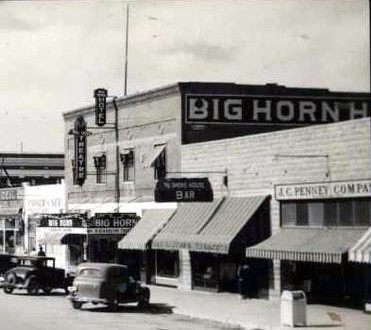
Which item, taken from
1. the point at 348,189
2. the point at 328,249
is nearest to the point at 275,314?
the point at 328,249

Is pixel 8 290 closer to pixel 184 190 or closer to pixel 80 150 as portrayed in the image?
pixel 184 190

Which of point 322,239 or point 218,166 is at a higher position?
point 218,166

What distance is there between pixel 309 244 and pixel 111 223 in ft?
43.5

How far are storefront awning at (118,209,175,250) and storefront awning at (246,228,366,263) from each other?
7160 millimetres

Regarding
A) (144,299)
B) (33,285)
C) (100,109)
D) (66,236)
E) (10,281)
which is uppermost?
(100,109)

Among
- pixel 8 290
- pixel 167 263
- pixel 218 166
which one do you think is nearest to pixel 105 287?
pixel 218 166

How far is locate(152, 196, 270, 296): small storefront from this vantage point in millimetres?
26422

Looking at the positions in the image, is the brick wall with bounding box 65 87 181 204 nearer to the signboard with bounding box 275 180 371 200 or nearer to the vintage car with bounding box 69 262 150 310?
the signboard with bounding box 275 180 371 200

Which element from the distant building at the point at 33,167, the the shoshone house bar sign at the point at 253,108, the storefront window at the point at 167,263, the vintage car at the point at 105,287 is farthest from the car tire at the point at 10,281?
the distant building at the point at 33,167

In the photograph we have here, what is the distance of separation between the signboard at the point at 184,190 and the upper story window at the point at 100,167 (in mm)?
10361

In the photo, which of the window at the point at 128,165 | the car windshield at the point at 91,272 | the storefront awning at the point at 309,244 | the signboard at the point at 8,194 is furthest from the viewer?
the signboard at the point at 8,194

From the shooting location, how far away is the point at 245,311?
2341 centimetres

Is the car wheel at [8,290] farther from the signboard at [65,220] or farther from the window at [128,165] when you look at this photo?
the window at [128,165]

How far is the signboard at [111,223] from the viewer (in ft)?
113
